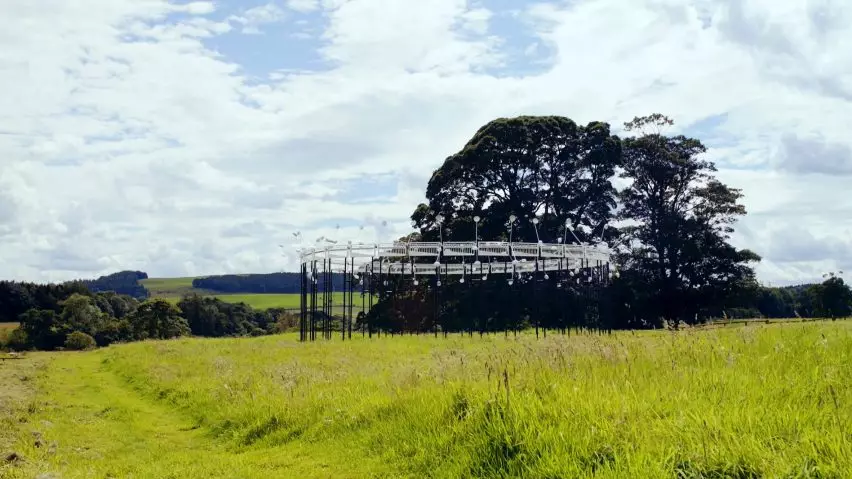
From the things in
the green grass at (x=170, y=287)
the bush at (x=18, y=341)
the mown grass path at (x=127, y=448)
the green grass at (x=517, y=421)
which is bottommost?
the bush at (x=18, y=341)

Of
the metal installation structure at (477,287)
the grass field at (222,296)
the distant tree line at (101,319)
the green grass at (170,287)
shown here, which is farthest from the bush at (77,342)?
the green grass at (170,287)

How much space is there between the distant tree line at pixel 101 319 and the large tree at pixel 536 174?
79.2ft

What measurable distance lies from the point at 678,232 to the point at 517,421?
1786 inches

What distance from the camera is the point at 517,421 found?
7352mm

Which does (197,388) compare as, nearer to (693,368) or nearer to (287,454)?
(287,454)

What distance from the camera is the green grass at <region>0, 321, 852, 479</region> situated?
573 cm

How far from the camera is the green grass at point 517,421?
226 inches

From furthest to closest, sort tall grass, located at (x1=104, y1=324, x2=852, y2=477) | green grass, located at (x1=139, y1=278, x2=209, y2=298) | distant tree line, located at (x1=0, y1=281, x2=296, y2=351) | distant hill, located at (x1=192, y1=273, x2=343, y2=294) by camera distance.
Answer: distant hill, located at (x1=192, y1=273, x2=343, y2=294) → green grass, located at (x1=139, y1=278, x2=209, y2=298) → distant tree line, located at (x1=0, y1=281, x2=296, y2=351) → tall grass, located at (x1=104, y1=324, x2=852, y2=477)

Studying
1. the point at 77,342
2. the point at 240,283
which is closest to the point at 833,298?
the point at 77,342

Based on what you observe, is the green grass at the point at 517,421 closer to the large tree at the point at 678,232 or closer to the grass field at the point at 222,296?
the large tree at the point at 678,232

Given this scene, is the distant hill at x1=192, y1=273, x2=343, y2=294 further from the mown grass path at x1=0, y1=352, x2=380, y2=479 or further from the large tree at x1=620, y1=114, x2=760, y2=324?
the mown grass path at x1=0, y1=352, x2=380, y2=479

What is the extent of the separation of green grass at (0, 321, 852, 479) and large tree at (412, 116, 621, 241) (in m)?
35.1

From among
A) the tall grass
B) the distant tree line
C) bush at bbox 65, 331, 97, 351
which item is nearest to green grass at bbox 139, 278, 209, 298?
the distant tree line

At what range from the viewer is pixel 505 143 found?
49.4 meters
